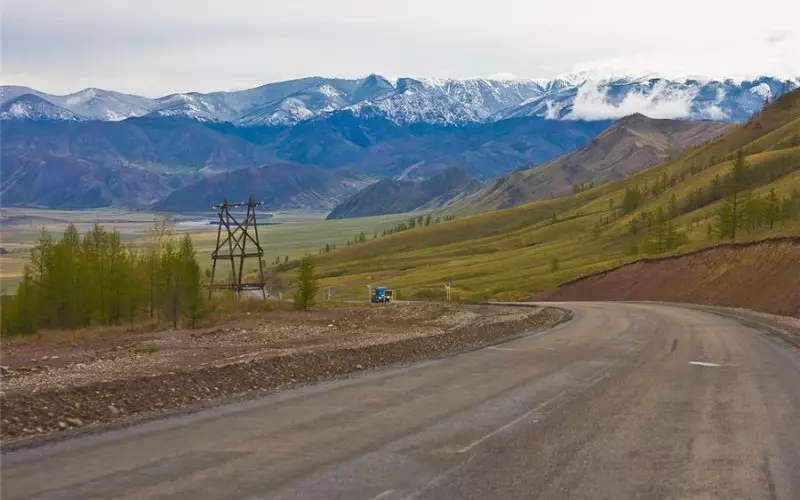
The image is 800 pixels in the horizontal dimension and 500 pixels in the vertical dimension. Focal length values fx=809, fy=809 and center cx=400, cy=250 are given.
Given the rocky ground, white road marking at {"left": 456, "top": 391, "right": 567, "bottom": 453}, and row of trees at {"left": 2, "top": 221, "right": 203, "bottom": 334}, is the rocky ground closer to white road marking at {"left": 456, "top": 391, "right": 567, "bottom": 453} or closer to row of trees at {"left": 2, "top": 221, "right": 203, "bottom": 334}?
white road marking at {"left": 456, "top": 391, "right": 567, "bottom": 453}

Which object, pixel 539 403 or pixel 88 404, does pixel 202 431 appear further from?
pixel 539 403

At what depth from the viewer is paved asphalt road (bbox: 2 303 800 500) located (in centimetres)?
1103

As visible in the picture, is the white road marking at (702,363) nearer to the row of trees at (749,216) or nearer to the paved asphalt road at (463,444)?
the paved asphalt road at (463,444)

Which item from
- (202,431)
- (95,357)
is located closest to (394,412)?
(202,431)

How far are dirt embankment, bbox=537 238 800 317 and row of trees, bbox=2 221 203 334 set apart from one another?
41004 millimetres

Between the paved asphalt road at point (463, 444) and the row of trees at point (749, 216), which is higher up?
the row of trees at point (749, 216)

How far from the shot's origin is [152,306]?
64.4 meters

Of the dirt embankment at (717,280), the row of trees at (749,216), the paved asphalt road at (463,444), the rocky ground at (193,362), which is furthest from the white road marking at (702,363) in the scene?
the row of trees at (749,216)

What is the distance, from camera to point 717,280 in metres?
72.8

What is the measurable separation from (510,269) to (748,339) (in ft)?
448

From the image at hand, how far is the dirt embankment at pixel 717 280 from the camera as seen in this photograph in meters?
59.7

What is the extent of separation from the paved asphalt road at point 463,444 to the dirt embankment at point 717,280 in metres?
38.0

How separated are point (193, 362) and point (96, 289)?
4092 centimetres

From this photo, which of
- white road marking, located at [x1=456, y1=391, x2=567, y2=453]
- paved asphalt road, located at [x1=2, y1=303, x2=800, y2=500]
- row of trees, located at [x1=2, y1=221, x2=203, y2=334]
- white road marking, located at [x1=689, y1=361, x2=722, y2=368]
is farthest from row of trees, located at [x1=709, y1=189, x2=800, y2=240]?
white road marking, located at [x1=456, y1=391, x2=567, y2=453]
